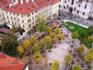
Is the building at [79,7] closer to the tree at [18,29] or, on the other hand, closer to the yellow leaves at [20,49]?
the tree at [18,29]

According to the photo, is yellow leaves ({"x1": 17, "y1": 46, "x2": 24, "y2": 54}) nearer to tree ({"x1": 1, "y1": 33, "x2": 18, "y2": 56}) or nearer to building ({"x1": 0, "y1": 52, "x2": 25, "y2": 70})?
tree ({"x1": 1, "y1": 33, "x2": 18, "y2": 56})

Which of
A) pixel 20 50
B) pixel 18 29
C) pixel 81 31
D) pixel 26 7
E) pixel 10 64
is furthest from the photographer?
pixel 81 31

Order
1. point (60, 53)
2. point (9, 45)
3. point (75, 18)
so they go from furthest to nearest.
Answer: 1. point (75, 18)
2. point (60, 53)
3. point (9, 45)

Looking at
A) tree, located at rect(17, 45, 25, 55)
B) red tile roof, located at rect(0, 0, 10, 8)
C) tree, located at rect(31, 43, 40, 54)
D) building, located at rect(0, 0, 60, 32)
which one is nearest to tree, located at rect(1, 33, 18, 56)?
tree, located at rect(17, 45, 25, 55)

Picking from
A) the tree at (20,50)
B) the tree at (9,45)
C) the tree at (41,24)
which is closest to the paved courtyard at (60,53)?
the tree at (41,24)

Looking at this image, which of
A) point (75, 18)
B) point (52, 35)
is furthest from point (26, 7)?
point (75, 18)

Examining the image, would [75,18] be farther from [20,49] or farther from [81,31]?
[20,49]
